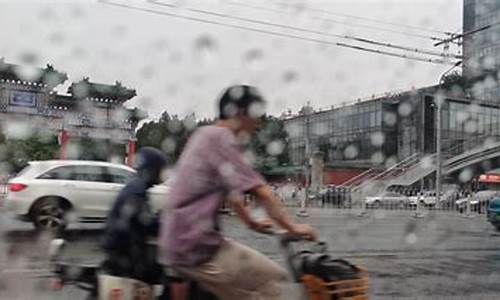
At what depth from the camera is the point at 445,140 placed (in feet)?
82.4

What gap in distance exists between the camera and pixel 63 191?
10.1 meters

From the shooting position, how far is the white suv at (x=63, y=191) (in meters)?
9.95

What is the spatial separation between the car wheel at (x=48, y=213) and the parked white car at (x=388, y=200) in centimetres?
1562

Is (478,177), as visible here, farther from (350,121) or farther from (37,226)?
(37,226)

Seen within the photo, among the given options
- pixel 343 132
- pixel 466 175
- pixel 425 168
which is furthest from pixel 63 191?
pixel 466 175

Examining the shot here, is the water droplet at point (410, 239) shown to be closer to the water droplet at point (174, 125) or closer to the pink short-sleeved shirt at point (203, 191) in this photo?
the water droplet at point (174, 125)

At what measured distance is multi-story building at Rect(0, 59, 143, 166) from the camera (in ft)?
40.7

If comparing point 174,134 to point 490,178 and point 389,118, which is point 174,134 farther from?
point 490,178

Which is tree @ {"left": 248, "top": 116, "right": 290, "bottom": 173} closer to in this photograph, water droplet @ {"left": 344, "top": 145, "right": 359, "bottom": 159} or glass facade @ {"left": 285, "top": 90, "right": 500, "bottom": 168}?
glass facade @ {"left": 285, "top": 90, "right": 500, "bottom": 168}

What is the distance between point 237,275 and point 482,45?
12.1m

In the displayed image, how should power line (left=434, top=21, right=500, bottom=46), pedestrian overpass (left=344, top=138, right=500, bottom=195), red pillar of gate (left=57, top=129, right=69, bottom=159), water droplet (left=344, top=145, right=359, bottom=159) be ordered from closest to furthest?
power line (left=434, top=21, right=500, bottom=46) < red pillar of gate (left=57, top=129, right=69, bottom=159) < water droplet (left=344, top=145, right=359, bottom=159) < pedestrian overpass (left=344, top=138, right=500, bottom=195)

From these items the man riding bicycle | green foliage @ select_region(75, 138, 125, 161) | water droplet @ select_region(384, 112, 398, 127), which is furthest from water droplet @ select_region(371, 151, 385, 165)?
the man riding bicycle

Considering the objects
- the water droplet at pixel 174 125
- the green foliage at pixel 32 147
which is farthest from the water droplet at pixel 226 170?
the green foliage at pixel 32 147

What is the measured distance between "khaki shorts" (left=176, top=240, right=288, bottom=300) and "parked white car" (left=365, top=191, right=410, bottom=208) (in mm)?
21767
